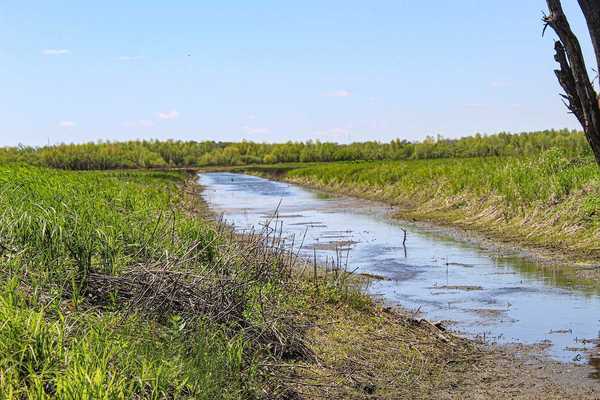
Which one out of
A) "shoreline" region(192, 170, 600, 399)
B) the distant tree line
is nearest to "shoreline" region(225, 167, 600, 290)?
"shoreline" region(192, 170, 600, 399)

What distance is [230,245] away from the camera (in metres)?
9.76

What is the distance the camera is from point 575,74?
6973 millimetres

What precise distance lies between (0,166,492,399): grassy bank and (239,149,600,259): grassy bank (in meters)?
7.94

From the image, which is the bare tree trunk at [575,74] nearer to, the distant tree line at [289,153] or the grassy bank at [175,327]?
the grassy bank at [175,327]

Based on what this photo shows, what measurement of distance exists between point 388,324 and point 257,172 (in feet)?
270

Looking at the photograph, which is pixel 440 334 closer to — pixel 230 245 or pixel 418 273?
pixel 230 245

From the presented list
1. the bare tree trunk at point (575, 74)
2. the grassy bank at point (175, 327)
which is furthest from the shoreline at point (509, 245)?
the bare tree trunk at point (575, 74)

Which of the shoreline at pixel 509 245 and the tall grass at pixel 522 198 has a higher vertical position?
the tall grass at pixel 522 198

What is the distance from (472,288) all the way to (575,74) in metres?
6.34

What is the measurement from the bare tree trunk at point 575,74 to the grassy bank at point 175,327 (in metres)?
2.68

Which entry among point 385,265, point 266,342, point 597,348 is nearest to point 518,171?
point 385,265

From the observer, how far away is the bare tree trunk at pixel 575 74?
6879 millimetres

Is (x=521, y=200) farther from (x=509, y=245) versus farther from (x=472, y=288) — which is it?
(x=472, y=288)

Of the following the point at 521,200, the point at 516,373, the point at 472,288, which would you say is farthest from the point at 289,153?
the point at 516,373
